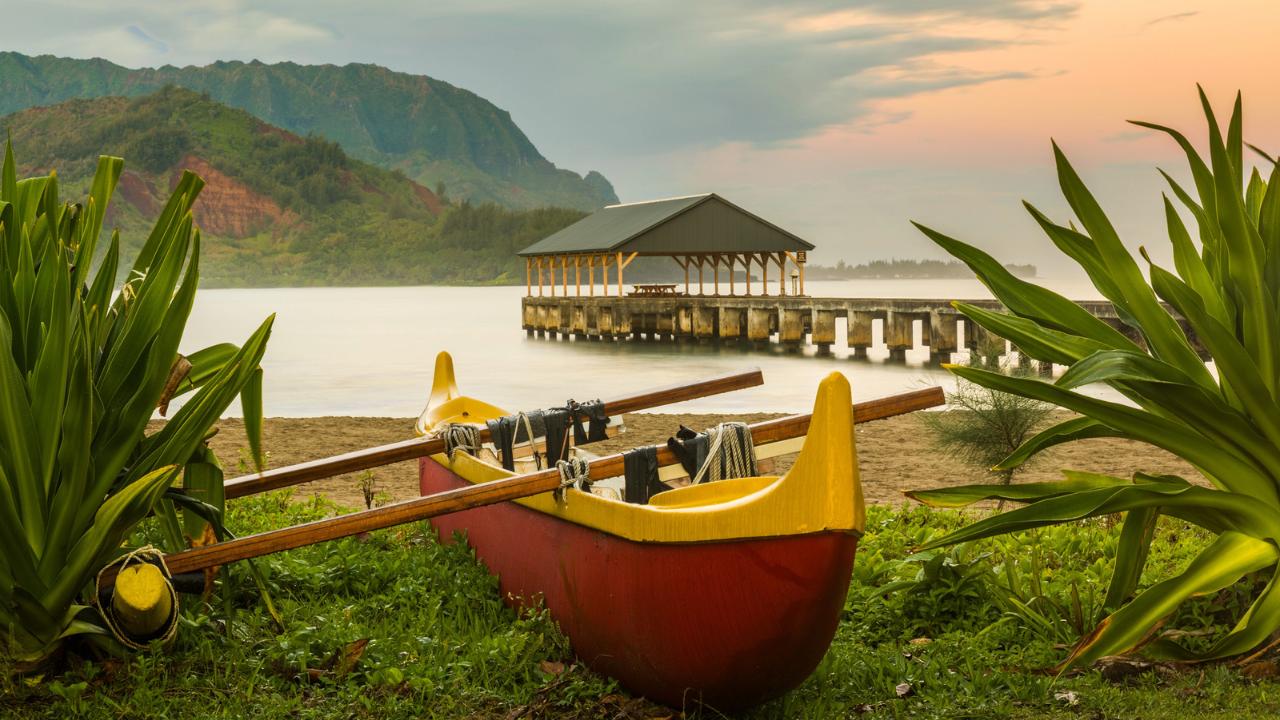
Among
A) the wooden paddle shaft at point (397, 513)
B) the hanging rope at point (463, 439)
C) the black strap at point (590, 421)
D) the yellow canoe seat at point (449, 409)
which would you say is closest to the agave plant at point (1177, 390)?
the wooden paddle shaft at point (397, 513)

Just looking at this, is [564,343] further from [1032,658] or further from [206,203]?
[206,203]

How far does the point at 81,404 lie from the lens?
4.06m

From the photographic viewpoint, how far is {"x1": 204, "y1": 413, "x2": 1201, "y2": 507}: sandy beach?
33.2ft

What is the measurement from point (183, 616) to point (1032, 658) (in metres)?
3.64

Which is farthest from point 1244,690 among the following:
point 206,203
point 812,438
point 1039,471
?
point 206,203

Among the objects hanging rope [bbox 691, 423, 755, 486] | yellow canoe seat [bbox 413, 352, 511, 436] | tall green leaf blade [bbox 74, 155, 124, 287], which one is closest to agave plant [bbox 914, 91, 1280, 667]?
hanging rope [bbox 691, 423, 755, 486]

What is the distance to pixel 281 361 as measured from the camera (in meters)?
38.1

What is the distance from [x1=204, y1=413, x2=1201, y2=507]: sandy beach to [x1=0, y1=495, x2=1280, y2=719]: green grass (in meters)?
2.95

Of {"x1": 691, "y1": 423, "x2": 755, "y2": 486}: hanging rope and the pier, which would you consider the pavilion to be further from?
{"x1": 691, "y1": 423, "x2": 755, "y2": 486}: hanging rope

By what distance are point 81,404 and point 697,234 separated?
33.0m

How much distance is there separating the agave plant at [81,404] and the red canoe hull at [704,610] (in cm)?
153

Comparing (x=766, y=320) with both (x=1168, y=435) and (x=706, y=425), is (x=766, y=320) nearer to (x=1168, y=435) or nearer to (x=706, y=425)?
(x=706, y=425)

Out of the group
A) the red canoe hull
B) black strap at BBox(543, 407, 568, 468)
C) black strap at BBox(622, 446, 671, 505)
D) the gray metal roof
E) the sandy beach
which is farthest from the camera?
the gray metal roof

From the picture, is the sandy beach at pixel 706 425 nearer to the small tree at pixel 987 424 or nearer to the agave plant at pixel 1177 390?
the small tree at pixel 987 424
